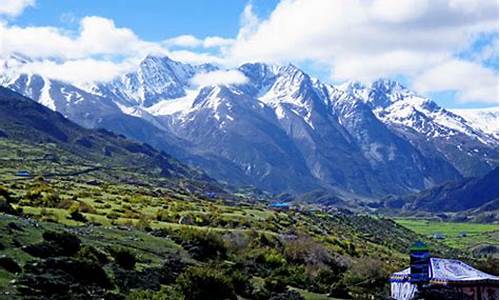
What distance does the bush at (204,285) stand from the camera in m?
32.1

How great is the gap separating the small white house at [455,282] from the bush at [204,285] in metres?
14.7

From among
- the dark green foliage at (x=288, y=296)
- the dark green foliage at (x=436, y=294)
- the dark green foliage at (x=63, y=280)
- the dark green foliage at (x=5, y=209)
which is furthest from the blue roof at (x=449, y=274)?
the dark green foliage at (x=5, y=209)

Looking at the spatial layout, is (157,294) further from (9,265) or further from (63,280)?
(9,265)

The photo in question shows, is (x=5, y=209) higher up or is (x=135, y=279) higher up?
(x=5, y=209)

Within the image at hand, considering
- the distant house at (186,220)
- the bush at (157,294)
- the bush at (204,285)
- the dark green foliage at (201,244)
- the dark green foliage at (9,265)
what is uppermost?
the distant house at (186,220)

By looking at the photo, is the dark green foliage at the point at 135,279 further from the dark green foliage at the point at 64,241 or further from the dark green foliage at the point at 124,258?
the dark green foliage at the point at 64,241

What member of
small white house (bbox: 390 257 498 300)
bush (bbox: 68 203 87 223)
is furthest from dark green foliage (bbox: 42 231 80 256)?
small white house (bbox: 390 257 498 300)

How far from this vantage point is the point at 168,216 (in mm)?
68500

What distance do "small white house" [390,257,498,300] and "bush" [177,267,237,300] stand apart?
14.7 m

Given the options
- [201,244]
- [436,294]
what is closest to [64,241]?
[201,244]

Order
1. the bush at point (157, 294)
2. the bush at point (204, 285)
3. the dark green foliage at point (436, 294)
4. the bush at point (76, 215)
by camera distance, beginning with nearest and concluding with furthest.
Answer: the bush at point (157, 294)
the bush at point (204, 285)
the dark green foliage at point (436, 294)
the bush at point (76, 215)

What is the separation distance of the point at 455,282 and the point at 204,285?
19.2m

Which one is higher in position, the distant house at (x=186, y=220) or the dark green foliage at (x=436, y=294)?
the distant house at (x=186, y=220)

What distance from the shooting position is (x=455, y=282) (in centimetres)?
4491
